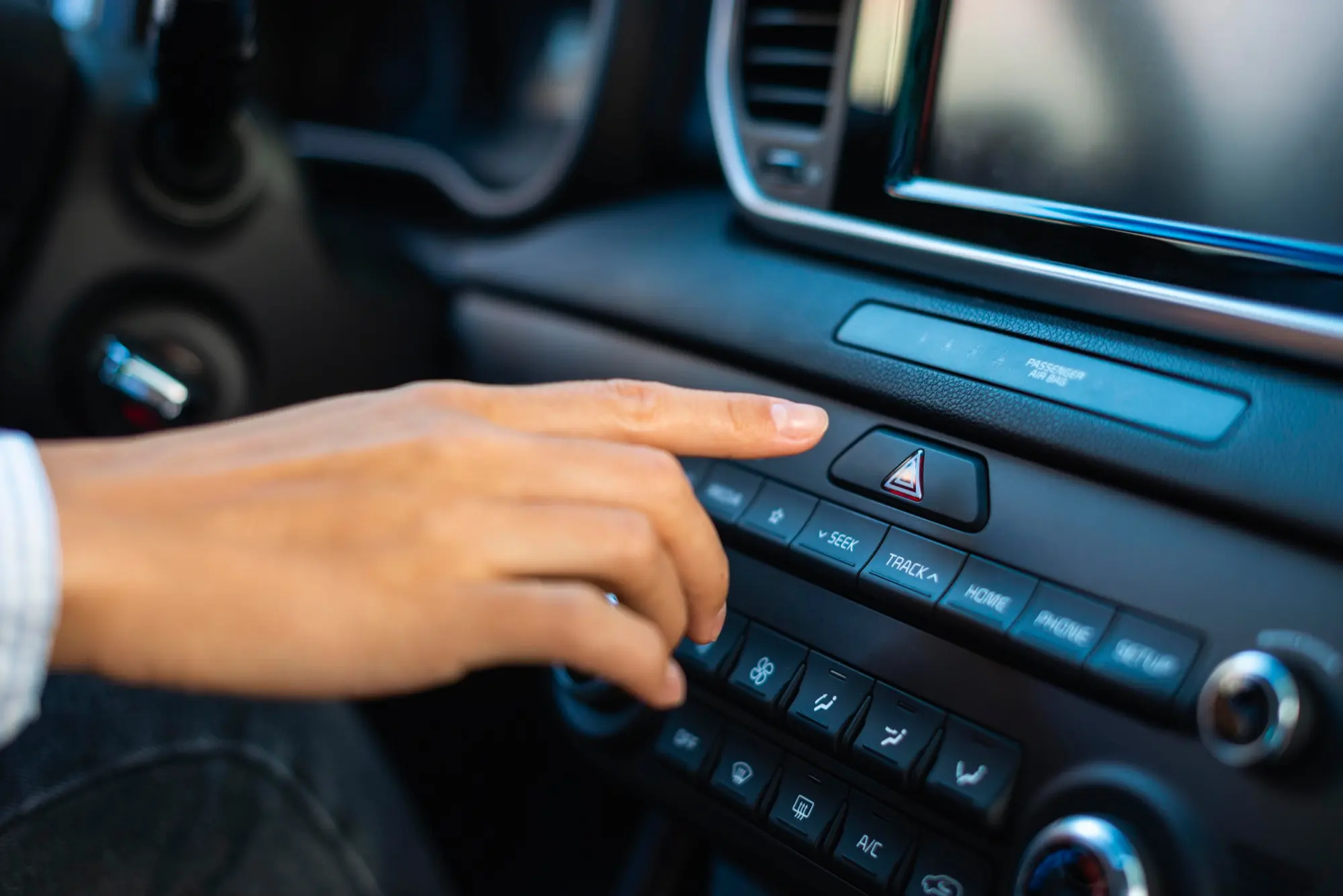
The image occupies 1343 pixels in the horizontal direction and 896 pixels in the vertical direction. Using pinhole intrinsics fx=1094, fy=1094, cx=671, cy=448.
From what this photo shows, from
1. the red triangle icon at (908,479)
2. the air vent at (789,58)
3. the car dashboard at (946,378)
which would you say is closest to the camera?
the car dashboard at (946,378)

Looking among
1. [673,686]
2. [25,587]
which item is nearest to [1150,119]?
[673,686]

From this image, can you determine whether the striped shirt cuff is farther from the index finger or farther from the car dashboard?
the car dashboard

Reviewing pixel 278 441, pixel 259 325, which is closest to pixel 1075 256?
pixel 278 441

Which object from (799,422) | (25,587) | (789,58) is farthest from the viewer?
(789,58)

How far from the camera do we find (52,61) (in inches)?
33.8

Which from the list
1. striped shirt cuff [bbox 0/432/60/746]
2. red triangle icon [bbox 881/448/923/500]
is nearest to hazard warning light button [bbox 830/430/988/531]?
red triangle icon [bbox 881/448/923/500]

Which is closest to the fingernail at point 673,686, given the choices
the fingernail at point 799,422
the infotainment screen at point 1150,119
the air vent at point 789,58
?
the fingernail at point 799,422

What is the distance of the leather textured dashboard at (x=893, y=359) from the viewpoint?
514mm

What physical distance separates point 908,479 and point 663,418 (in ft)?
0.56

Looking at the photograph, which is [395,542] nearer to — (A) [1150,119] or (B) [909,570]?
(B) [909,570]

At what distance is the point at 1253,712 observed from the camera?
46cm

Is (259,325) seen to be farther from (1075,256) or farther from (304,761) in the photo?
(1075,256)

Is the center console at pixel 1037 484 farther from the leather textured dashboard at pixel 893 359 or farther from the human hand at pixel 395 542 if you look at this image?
the human hand at pixel 395 542

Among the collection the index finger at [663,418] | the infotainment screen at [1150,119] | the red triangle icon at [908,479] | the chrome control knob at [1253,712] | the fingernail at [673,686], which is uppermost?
the infotainment screen at [1150,119]
